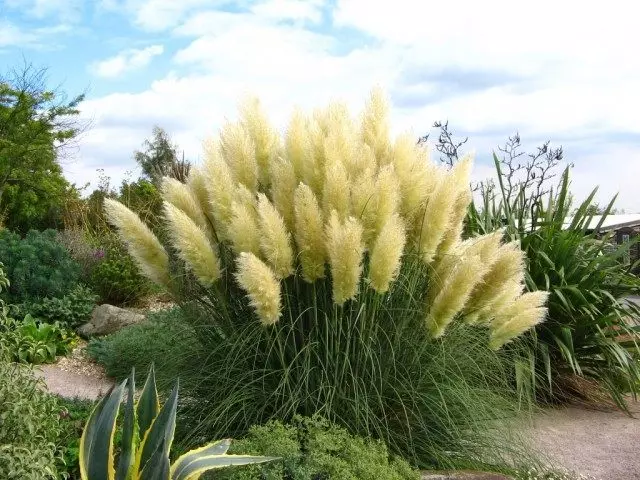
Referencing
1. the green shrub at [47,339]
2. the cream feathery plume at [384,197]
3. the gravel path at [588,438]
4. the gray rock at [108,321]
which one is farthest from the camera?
the gray rock at [108,321]

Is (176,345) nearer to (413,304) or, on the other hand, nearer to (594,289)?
(413,304)

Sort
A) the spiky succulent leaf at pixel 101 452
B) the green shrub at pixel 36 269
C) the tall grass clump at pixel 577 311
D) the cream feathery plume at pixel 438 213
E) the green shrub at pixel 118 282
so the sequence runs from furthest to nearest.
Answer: the green shrub at pixel 118 282, the green shrub at pixel 36 269, the tall grass clump at pixel 577 311, the cream feathery plume at pixel 438 213, the spiky succulent leaf at pixel 101 452

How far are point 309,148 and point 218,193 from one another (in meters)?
0.57

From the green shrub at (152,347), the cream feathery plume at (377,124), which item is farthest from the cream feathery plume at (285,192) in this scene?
the green shrub at (152,347)

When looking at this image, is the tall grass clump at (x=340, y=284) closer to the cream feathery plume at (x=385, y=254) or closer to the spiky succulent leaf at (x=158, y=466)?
the cream feathery plume at (x=385, y=254)

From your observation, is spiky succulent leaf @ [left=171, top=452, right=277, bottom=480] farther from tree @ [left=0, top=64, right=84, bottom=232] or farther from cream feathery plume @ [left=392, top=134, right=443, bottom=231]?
tree @ [left=0, top=64, right=84, bottom=232]

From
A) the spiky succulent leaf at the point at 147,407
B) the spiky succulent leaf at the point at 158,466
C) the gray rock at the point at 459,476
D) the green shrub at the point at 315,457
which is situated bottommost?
the gray rock at the point at 459,476

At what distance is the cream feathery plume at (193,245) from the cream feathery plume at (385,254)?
90cm

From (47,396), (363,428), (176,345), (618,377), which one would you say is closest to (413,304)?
(363,428)

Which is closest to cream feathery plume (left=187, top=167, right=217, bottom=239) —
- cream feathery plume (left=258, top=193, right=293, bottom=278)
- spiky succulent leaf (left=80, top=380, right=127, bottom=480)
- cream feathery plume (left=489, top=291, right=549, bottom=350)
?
cream feathery plume (left=258, top=193, right=293, bottom=278)

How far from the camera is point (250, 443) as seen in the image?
3697 mm

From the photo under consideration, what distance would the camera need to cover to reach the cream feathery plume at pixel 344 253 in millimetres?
3803

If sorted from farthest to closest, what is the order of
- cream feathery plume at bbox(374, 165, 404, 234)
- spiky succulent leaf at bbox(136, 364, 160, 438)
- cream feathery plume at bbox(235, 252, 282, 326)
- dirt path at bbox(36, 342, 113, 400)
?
dirt path at bbox(36, 342, 113, 400) → cream feathery plume at bbox(374, 165, 404, 234) → cream feathery plume at bbox(235, 252, 282, 326) → spiky succulent leaf at bbox(136, 364, 160, 438)

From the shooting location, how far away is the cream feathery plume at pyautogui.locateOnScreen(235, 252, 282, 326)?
3.75 m
